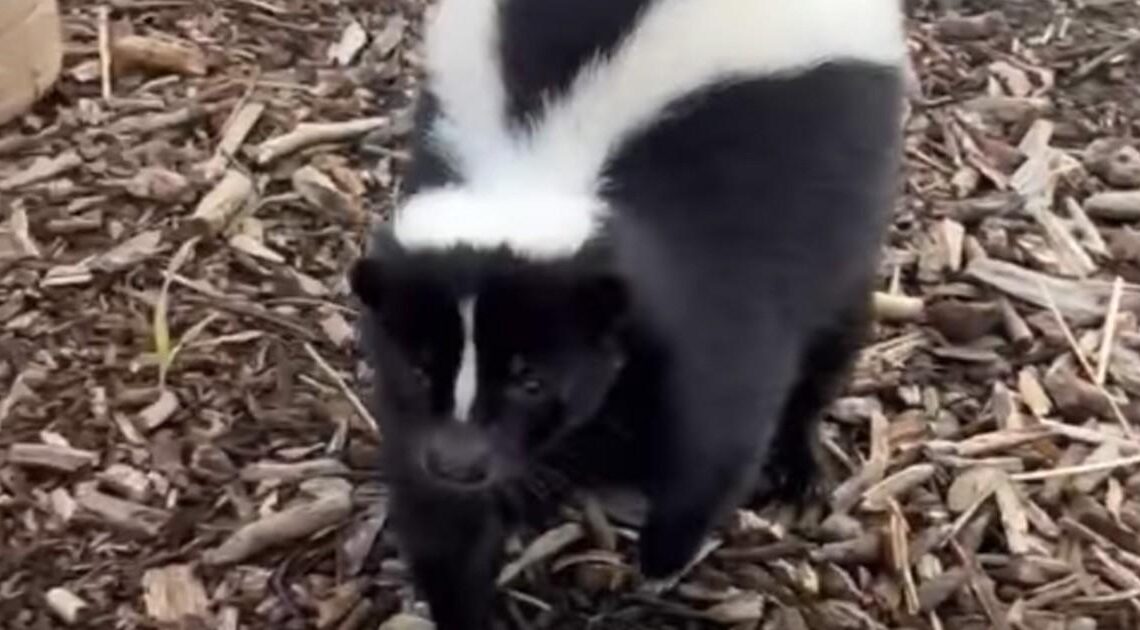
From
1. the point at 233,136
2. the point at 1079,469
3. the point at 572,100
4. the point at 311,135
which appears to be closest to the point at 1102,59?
the point at 1079,469

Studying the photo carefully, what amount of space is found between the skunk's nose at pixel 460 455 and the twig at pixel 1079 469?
1.02m

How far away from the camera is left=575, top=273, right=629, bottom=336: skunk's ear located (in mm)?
2953

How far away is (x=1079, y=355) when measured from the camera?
3844 mm

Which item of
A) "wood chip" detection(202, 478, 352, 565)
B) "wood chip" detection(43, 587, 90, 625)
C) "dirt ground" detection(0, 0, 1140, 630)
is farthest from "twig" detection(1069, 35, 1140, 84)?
"wood chip" detection(43, 587, 90, 625)

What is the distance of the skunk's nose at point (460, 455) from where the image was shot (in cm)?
290

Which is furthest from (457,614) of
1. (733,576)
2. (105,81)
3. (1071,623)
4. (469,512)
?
(105,81)

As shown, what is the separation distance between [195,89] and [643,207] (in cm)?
147

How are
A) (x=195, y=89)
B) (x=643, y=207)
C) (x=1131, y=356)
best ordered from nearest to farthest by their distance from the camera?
(x=643, y=207) < (x=1131, y=356) < (x=195, y=89)

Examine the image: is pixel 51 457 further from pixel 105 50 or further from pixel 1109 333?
pixel 1109 333

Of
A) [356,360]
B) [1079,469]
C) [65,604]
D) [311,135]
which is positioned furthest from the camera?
[311,135]

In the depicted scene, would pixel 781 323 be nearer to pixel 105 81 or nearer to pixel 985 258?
pixel 985 258

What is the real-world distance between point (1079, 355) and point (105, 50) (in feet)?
5.78

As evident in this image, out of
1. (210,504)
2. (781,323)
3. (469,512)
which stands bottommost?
(210,504)

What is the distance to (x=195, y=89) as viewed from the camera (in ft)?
14.3
